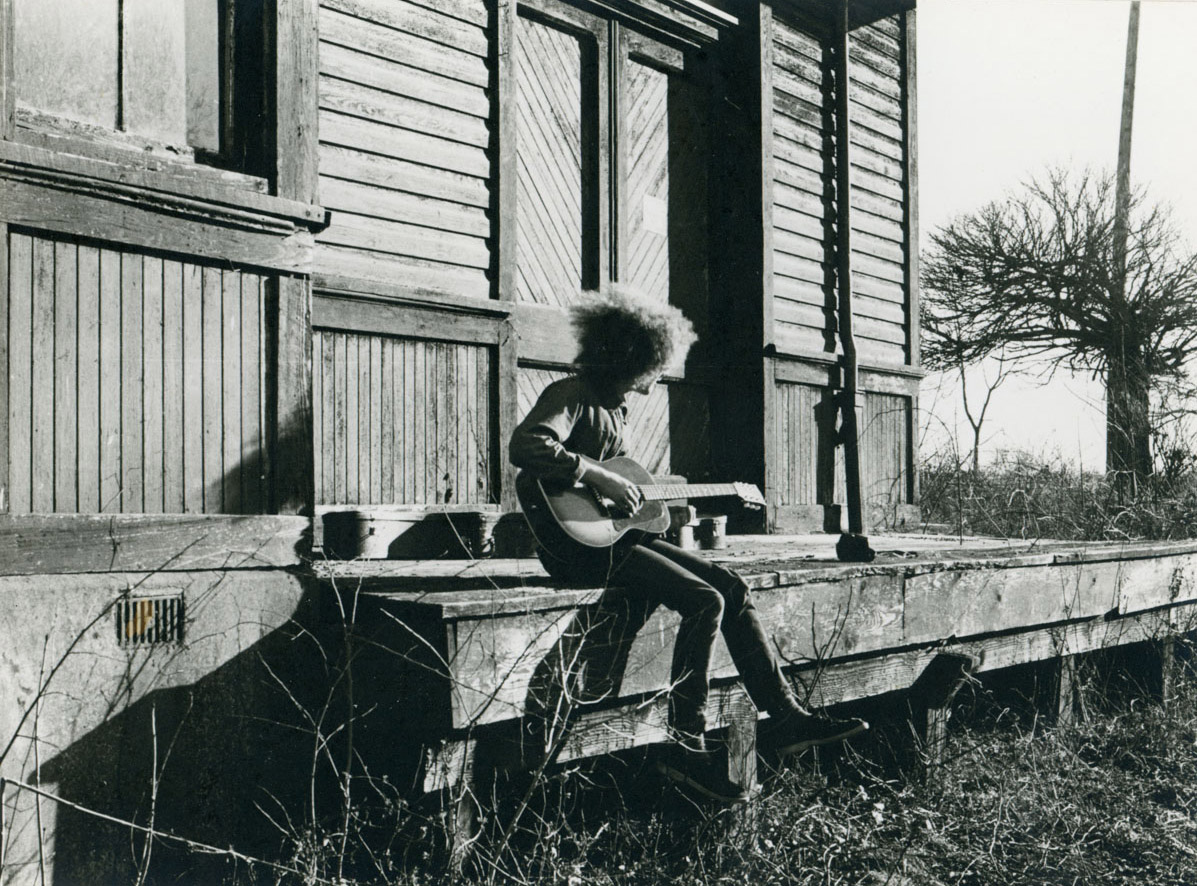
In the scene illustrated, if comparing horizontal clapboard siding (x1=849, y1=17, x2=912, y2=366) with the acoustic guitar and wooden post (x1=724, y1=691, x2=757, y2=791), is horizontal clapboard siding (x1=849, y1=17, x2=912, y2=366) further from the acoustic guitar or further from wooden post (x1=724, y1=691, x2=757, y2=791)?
the acoustic guitar

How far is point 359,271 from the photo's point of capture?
556 cm

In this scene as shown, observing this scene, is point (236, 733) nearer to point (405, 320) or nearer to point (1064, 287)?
point (405, 320)

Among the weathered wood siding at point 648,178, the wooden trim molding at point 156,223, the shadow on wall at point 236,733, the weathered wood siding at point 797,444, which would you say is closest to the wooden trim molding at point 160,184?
the wooden trim molding at point 156,223

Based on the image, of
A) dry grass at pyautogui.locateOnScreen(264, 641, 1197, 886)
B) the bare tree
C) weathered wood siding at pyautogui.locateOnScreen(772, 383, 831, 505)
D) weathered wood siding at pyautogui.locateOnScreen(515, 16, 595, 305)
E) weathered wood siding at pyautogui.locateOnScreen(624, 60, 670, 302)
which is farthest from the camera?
the bare tree

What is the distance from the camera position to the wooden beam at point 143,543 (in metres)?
3.41

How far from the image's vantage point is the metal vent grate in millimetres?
3547

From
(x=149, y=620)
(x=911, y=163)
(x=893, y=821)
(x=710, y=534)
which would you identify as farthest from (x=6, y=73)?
(x=911, y=163)

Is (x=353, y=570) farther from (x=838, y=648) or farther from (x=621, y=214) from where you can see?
(x=621, y=214)

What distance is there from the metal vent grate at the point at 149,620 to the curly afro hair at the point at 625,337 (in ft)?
5.19

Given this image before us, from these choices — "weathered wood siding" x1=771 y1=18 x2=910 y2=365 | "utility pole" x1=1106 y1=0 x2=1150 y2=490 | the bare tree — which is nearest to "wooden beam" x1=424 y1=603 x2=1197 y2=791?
"weathered wood siding" x1=771 y1=18 x2=910 y2=365

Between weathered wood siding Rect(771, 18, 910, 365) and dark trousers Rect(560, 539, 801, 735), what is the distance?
160 inches

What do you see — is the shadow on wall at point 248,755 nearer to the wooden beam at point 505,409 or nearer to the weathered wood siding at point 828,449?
the wooden beam at point 505,409

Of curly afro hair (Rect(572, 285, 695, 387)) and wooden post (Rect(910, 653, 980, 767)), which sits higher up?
curly afro hair (Rect(572, 285, 695, 387))

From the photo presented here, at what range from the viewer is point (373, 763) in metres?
3.54
